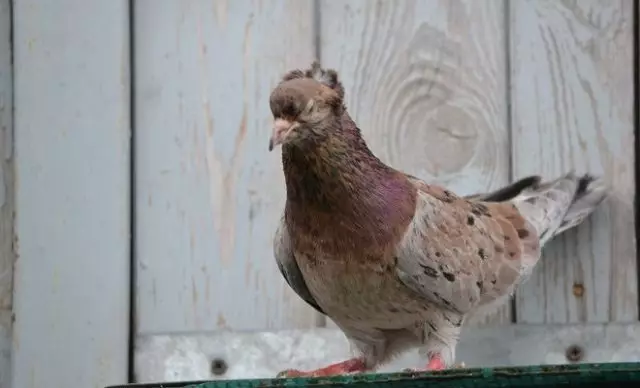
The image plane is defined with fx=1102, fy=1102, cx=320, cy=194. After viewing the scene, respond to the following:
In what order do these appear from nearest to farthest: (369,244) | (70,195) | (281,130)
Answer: (281,130) → (369,244) → (70,195)

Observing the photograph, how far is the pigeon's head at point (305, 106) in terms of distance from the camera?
7.47 ft

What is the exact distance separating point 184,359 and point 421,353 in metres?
0.69

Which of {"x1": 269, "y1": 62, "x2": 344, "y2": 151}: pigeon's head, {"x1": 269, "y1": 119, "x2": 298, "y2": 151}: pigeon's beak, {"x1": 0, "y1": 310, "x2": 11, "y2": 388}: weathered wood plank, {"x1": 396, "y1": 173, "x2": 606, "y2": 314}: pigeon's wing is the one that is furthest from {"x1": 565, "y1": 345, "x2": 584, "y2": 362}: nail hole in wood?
{"x1": 0, "y1": 310, "x2": 11, "y2": 388}: weathered wood plank

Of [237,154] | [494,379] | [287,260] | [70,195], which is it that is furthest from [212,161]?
[494,379]

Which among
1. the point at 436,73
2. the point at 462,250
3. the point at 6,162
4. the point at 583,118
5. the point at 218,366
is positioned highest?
the point at 436,73

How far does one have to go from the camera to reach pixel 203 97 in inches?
122

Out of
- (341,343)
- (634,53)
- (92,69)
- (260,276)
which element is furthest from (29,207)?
(634,53)

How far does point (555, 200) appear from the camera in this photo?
3043 millimetres

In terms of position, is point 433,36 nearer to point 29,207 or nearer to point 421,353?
point 421,353

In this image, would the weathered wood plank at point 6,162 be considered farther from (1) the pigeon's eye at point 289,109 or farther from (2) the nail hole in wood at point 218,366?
(1) the pigeon's eye at point 289,109

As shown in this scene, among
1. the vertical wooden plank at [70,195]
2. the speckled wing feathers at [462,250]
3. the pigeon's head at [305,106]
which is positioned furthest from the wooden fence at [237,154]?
the pigeon's head at [305,106]

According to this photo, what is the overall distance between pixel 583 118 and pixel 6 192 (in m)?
1.63

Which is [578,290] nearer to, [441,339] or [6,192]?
[441,339]

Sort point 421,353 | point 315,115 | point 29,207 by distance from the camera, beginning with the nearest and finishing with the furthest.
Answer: point 315,115 < point 421,353 < point 29,207
